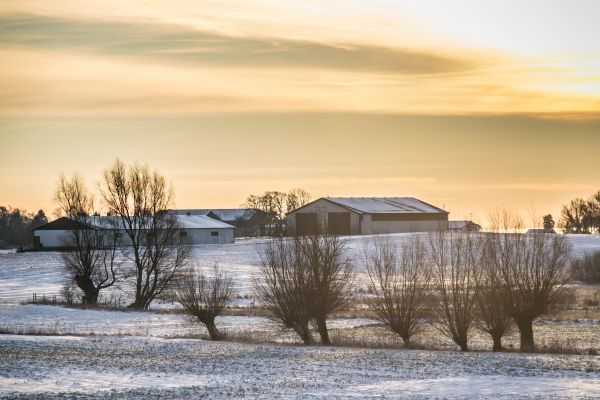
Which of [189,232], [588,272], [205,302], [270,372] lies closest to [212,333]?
[205,302]

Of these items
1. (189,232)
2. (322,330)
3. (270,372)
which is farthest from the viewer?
(189,232)

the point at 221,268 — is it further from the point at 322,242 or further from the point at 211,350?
the point at 211,350

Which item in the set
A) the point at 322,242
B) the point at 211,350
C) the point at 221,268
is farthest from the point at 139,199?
the point at 211,350

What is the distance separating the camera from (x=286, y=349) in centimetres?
3462

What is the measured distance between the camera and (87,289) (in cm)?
6378

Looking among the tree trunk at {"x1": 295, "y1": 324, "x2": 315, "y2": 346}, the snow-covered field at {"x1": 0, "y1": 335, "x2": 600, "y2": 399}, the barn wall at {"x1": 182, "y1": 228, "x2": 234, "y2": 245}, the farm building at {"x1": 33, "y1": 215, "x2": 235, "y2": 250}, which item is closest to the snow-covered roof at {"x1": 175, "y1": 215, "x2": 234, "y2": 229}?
the farm building at {"x1": 33, "y1": 215, "x2": 235, "y2": 250}

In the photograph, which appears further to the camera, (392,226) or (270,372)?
(392,226)

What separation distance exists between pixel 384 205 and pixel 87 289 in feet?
229

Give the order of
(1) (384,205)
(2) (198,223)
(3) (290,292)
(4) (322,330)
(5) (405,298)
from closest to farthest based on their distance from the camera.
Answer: (5) (405,298)
(4) (322,330)
(3) (290,292)
(2) (198,223)
(1) (384,205)

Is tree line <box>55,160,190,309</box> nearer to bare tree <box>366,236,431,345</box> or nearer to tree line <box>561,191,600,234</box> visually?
bare tree <box>366,236,431,345</box>

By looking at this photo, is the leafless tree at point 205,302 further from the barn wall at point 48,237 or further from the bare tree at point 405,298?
the barn wall at point 48,237

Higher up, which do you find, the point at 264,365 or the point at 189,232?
the point at 189,232

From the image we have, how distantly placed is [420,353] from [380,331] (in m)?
9.70

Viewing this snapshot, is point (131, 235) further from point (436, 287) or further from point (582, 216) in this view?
point (582, 216)
